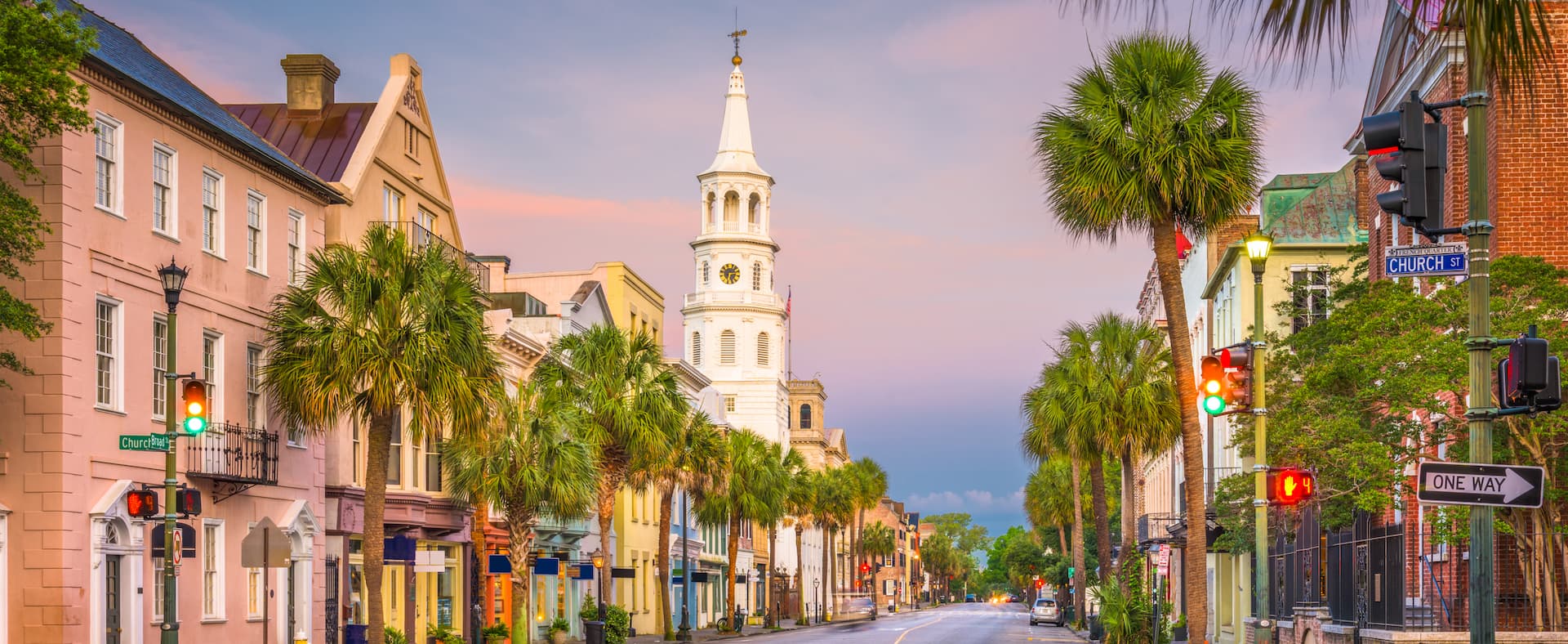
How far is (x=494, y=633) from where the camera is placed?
4378 cm

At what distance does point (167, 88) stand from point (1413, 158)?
74.2ft

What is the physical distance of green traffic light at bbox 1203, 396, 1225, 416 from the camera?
877 inches

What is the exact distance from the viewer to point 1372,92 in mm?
32969

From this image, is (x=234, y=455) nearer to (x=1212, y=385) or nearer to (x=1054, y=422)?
(x=1212, y=385)

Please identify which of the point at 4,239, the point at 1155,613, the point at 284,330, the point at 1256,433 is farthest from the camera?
the point at 1155,613

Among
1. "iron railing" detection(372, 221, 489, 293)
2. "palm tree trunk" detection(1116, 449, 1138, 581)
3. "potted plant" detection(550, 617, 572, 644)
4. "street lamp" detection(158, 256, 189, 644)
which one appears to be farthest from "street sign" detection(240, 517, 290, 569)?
"palm tree trunk" detection(1116, 449, 1138, 581)

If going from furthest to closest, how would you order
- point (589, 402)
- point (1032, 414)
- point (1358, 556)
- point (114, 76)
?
point (1032, 414)
point (589, 402)
point (1358, 556)
point (114, 76)

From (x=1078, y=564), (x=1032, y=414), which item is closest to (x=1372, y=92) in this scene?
(x=1032, y=414)

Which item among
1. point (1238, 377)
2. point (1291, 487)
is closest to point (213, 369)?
point (1238, 377)

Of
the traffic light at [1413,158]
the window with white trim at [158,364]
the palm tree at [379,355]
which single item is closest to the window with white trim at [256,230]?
the palm tree at [379,355]

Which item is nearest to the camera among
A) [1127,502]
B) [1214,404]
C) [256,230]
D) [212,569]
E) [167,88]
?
[1214,404]

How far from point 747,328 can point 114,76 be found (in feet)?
292

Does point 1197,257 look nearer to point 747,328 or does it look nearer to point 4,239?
point 4,239

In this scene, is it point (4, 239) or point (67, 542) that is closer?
point (4, 239)
